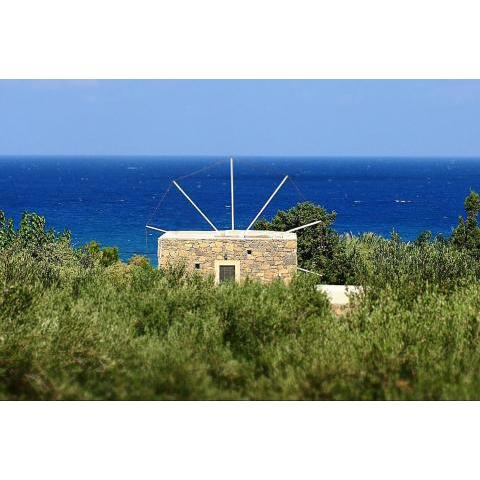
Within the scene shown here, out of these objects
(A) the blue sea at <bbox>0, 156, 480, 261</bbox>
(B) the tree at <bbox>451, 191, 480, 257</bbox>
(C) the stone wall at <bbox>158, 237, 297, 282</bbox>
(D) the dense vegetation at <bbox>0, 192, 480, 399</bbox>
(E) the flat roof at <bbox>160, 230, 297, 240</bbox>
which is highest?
(A) the blue sea at <bbox>0, 156, 480, 261</bbox>

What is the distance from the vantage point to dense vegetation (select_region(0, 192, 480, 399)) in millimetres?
9438

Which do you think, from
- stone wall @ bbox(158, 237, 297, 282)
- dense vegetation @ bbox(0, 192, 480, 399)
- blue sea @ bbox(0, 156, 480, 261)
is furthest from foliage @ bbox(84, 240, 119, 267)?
blue sea @ bbox(0, 156, 480, 261)

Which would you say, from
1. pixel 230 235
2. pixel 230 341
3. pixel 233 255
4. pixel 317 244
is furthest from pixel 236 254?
pixel 317 244

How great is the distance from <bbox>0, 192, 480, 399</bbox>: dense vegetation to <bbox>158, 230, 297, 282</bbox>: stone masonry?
16.5 feet

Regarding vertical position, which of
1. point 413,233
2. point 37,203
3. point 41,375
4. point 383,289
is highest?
point 37,203

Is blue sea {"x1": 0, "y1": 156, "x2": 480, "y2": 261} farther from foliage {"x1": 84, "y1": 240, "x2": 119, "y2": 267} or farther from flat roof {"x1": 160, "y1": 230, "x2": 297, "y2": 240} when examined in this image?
flat roof {"x1": 160, "y1": 230, "x2": 297, "y2": 240}

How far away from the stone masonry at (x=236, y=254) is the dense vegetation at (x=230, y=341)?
502 centimetres

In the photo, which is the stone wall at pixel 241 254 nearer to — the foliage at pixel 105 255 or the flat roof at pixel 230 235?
the flat roof at pixel 230 235

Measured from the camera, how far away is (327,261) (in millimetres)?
34594

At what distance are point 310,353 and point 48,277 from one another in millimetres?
9373

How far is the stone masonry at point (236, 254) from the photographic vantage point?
2139 centimetres

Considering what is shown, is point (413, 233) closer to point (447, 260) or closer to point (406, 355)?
point (447, 260)

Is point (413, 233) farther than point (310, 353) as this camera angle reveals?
Yes

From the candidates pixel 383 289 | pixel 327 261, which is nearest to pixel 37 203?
pixel 327 261
